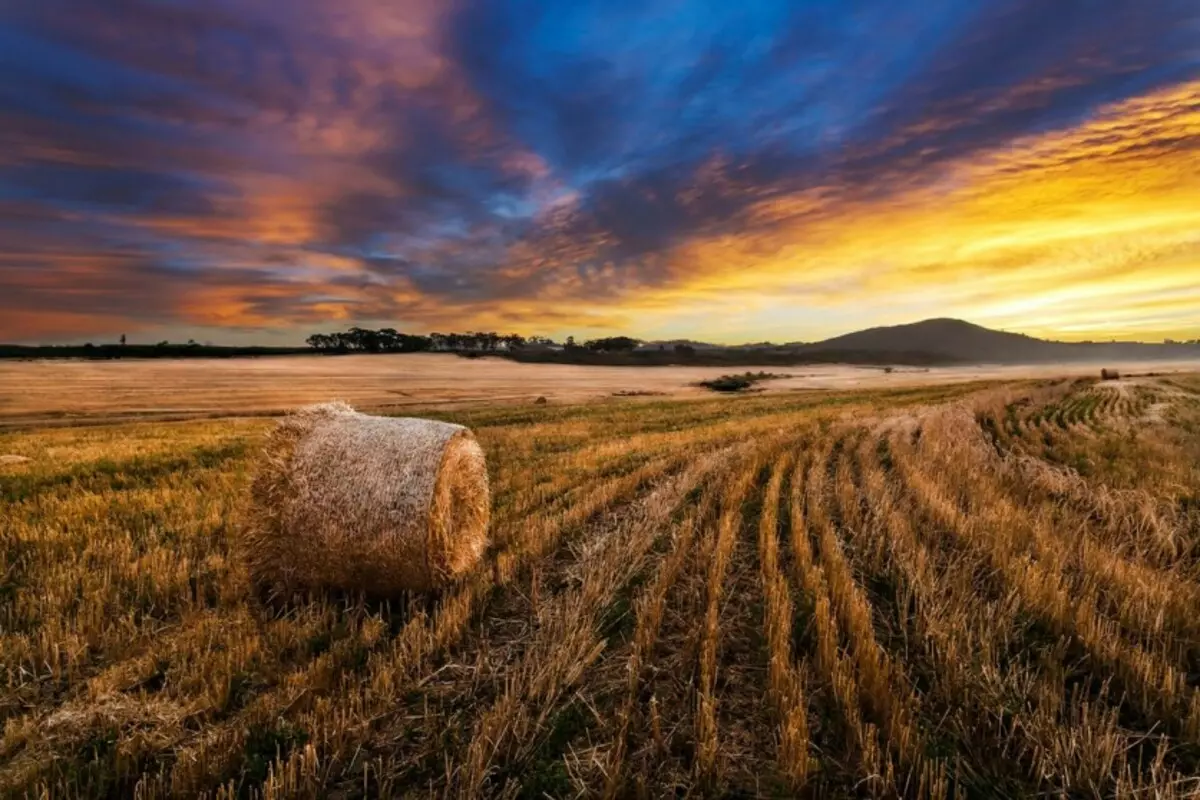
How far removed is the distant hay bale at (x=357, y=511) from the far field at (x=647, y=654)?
12.3 inches

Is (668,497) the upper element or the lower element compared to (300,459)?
lower

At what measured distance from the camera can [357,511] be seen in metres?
6.44

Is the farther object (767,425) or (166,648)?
(767,425)

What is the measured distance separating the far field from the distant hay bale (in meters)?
0.31

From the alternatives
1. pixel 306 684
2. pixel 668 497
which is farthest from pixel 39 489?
pixel 668 497

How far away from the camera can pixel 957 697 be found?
4113mm

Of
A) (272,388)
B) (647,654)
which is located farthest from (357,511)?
(272,388)

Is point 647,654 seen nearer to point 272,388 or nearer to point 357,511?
point 357,511

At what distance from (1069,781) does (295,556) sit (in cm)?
658

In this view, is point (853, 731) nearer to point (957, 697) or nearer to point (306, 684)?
point (957, 697)

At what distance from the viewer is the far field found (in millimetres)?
3496

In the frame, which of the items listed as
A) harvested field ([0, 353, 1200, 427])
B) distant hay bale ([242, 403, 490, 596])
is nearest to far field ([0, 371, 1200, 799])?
distant hay bale ([242, 403, 490, 596])

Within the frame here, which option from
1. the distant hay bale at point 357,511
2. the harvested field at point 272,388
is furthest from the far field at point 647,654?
the harvested field at point 272,388

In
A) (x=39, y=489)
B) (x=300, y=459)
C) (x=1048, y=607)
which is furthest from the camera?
(x=39, y=489)
